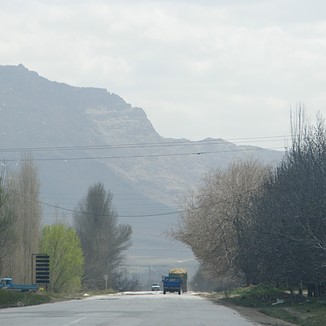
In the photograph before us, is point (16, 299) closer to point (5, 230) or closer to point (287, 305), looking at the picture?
point (5, 230)

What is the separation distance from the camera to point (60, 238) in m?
87.9

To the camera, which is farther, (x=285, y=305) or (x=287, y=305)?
(x=285, y=305)

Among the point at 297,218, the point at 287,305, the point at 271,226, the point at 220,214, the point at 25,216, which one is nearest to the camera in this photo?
the point at 297,218

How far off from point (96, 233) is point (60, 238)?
19004 millimetres

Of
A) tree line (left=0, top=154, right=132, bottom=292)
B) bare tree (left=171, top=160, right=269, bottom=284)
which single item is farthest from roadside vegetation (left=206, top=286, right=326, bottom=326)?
tree line (left=0, top=154, right=132, bottom=292)

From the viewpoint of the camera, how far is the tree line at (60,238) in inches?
2847

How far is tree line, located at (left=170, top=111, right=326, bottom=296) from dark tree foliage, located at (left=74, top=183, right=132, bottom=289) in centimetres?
3099

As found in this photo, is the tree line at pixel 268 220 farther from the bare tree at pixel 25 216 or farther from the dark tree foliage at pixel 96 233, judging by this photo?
the dark tree foliage at pixel 96 233

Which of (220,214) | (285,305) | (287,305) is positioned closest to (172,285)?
(220,214)

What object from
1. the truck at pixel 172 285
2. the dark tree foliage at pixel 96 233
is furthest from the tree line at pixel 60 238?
the truck at pixel 172 285

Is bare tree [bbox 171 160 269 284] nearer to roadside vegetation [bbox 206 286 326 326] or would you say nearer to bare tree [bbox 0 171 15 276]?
roadside vegetation [bbox 206 286 326 326]

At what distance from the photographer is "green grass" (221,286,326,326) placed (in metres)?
35.7

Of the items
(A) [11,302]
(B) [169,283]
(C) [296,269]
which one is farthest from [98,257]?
(C) [296,269]

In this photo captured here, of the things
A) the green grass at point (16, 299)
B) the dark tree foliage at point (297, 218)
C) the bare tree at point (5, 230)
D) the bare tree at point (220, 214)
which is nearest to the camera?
the dark tree foliage at point (297, 218)
